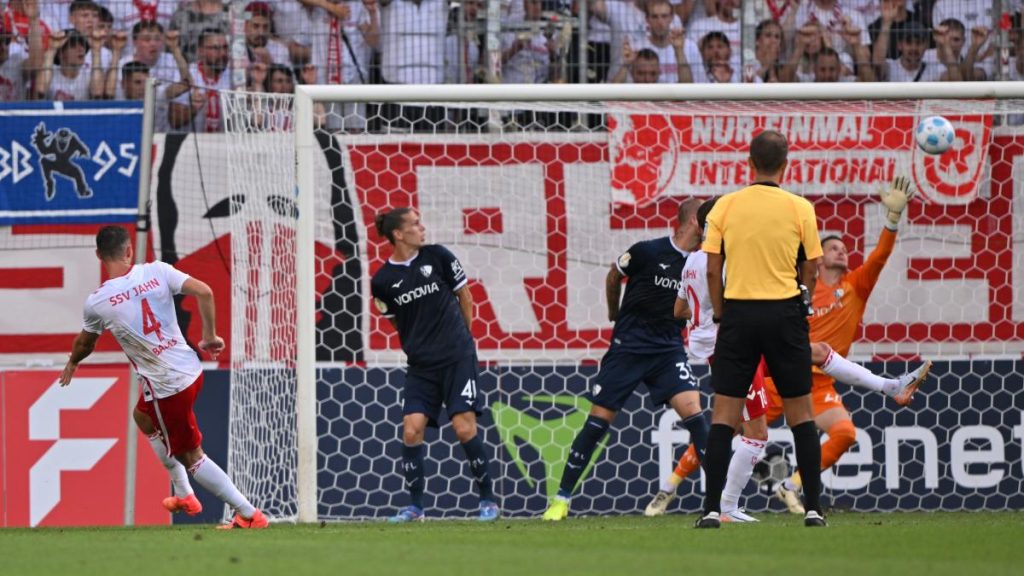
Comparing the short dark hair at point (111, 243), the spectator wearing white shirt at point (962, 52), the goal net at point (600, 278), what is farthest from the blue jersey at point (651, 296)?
the spectator wearing white shirt at point (962, 52)

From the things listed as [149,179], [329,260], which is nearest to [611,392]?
[329,260]

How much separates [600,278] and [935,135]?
2995 millimetres

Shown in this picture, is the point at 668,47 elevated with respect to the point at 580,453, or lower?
elevated

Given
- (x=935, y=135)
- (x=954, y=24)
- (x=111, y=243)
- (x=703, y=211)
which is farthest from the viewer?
(x=954, y=24)

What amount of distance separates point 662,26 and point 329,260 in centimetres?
304

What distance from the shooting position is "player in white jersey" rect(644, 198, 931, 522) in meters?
8.09

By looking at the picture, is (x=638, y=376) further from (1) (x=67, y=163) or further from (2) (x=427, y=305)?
(1) (x=67, y=163)

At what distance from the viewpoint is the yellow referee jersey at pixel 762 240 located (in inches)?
278

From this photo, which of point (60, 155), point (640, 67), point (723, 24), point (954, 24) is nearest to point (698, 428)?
point (640, 67)

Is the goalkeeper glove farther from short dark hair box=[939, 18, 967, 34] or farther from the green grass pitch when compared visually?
short dark hair box=[939, 18, 967, 34]

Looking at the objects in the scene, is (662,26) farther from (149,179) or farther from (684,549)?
(684,549)

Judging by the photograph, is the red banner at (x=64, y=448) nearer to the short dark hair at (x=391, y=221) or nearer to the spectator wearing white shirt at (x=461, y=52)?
the short dark hair at (x=391, y=221)

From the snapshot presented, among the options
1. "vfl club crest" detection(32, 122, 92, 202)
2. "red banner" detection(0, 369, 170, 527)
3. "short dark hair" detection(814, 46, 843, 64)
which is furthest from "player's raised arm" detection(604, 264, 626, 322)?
"vfl club crest" detection(32, 122, 92, 202)

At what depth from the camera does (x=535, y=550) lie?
6.34 meters
